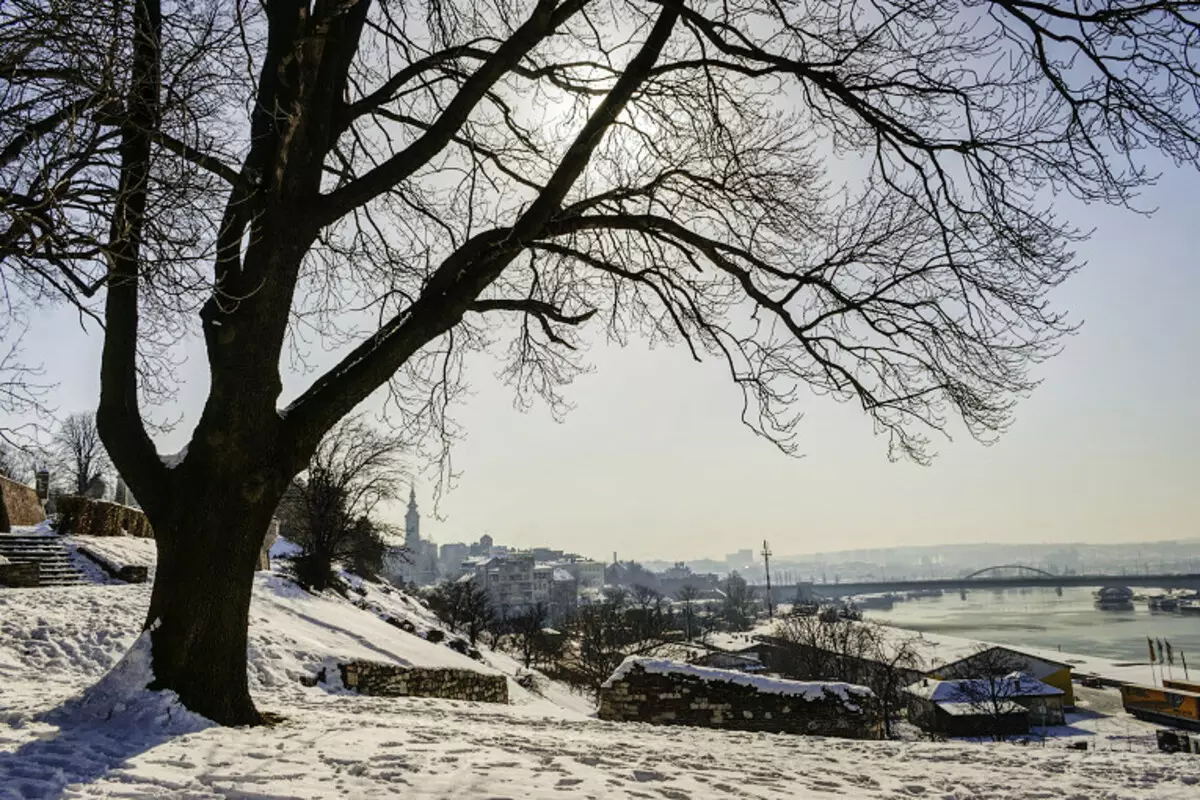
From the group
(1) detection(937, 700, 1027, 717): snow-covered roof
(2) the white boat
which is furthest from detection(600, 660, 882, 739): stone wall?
(2) the white boat

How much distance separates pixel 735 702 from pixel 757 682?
48cm

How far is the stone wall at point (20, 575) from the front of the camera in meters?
14.2

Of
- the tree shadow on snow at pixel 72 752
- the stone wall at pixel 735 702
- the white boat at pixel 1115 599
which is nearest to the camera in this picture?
the tree shadow on snow at pixel 72 752

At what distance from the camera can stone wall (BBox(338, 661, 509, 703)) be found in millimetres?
11281

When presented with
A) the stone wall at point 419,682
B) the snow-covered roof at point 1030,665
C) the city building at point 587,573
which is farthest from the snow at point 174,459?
the city building at point 587,573

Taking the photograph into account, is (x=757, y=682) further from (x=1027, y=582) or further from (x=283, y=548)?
(x=1027, y=582)

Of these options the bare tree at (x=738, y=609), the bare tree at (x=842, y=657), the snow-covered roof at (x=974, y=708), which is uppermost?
the bare tree at (x=842, y=657)

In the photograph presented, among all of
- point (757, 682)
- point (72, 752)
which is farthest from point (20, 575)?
point (757, 682)

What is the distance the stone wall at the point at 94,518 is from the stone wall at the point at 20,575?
12.9 ft

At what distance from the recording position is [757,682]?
459 inches

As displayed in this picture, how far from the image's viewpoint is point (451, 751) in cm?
443

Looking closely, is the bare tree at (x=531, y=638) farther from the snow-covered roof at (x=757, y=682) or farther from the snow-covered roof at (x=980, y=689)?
the snow-covered roof at (x=757, y=682)

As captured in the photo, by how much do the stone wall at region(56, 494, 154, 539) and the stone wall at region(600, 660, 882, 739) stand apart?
13.9m

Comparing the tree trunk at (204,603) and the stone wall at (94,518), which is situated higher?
the stone wall at (94,518)
